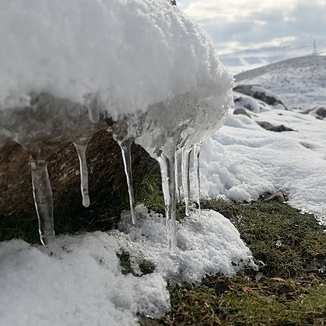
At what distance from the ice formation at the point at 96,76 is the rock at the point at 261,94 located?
1789 cm

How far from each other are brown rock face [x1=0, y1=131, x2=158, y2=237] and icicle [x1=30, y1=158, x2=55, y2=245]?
11cm

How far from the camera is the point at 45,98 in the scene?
2.15 m

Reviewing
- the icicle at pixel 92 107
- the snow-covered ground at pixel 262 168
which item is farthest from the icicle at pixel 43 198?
the snow-covered ground at pixel 262 168

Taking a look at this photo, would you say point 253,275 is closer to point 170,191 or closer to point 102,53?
point 170,191

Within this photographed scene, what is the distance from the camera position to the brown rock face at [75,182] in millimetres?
2494

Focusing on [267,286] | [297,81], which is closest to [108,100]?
[267,286]

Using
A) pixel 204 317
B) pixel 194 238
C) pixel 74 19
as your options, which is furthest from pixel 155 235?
pixel 74 19

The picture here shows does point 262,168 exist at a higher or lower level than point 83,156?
lower

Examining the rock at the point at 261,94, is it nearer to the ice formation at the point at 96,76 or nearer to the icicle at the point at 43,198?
the ice formation at the point at 96,76

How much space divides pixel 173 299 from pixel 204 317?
245 mm

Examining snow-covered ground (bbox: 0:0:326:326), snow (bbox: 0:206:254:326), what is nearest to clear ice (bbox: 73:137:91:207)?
snow-covered ground (bbox: 0:0:326:326)

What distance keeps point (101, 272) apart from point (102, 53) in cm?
127

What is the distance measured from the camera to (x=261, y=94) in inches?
820

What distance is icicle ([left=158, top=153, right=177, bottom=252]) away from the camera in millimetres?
2914
